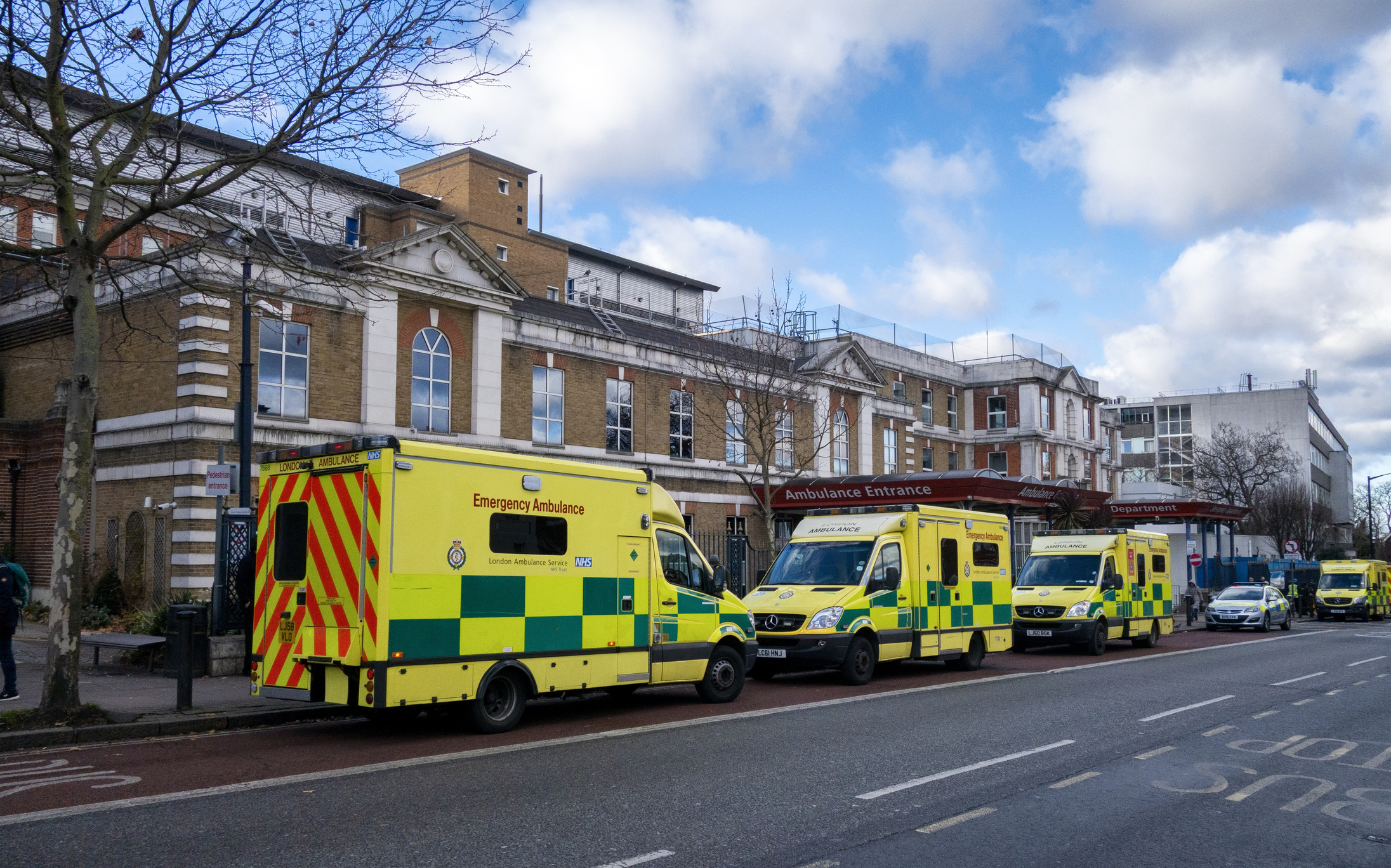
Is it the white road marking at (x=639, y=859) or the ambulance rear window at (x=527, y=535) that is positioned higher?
the ambulance rear window at (x=527, y=535)

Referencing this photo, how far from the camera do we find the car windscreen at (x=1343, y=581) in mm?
40750

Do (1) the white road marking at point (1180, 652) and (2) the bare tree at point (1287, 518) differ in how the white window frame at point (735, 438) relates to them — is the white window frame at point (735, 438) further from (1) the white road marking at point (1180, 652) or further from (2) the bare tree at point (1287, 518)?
(2) the bare tree at point (1287, 518)

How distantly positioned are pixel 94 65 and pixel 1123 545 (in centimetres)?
2091

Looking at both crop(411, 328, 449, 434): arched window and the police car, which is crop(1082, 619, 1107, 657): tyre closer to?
the police car

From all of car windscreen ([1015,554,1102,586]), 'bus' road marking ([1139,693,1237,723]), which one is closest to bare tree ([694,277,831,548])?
car windscreen ([1015,554,1102,586])

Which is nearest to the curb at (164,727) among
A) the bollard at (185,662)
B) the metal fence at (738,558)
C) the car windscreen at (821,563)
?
the bollard at (185,662)

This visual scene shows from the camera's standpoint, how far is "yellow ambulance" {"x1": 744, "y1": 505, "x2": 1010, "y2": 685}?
1592cm

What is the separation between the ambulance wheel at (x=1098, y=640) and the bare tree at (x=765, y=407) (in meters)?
10.7

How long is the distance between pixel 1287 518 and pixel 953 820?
214 feet

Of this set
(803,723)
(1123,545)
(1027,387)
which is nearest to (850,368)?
(1123,545)

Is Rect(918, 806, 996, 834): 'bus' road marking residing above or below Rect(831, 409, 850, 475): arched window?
below

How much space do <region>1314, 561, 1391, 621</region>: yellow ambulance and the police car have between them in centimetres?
740

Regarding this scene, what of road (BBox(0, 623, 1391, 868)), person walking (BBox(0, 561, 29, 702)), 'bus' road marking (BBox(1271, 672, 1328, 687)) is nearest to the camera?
road (BBox(0, 623, 1391, 868))

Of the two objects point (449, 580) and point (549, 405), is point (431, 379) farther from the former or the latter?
point (449, 580)
